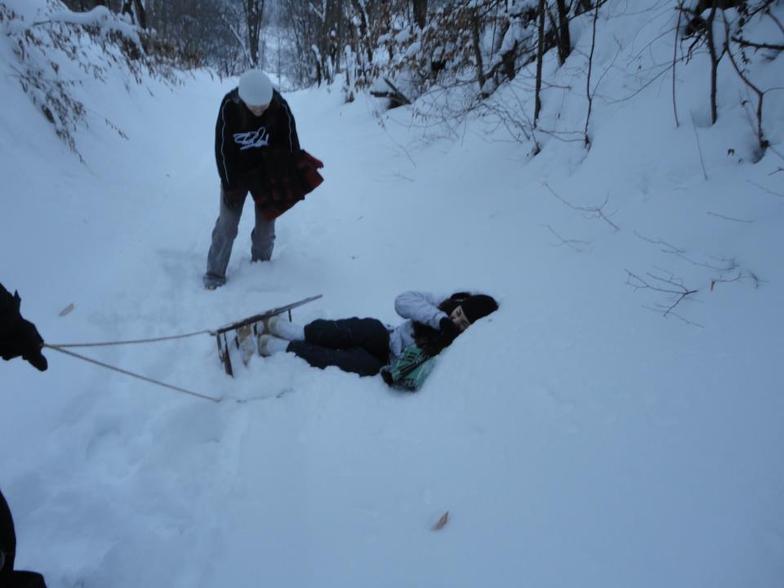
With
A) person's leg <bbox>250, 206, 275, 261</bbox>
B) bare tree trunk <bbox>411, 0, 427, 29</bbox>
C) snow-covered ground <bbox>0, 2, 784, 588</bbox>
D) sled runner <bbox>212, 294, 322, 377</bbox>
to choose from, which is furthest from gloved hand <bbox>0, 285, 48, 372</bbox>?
bare tree trunk <bbox>411, 0, 427, 29</bbox>

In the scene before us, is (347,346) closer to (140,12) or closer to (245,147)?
(245,147)

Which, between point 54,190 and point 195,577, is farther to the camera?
point 54,190

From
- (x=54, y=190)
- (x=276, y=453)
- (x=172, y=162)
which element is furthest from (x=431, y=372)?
(x=172, y=162)

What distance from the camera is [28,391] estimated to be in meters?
2.25

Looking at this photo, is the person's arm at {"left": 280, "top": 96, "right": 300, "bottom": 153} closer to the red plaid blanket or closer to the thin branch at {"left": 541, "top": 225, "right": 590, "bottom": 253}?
the red plaid blanket

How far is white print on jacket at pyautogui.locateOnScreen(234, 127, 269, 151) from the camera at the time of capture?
3.25 meters

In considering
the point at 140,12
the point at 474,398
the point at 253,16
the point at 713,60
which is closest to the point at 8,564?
the point at 474,398

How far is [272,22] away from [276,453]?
34816 mm

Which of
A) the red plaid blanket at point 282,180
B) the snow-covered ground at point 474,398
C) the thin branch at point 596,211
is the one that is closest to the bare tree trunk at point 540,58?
the snow-covered ground at point 474,398

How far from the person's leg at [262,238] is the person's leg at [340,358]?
1318 millimetres

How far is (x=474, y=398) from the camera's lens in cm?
223

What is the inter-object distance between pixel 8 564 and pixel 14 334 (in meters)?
0.64

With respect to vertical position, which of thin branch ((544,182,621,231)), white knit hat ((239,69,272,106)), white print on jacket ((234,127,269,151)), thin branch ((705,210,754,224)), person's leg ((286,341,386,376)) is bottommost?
person's leg ((286,341,386,376))

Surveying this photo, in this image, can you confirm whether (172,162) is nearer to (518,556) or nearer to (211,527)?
(211,527)
